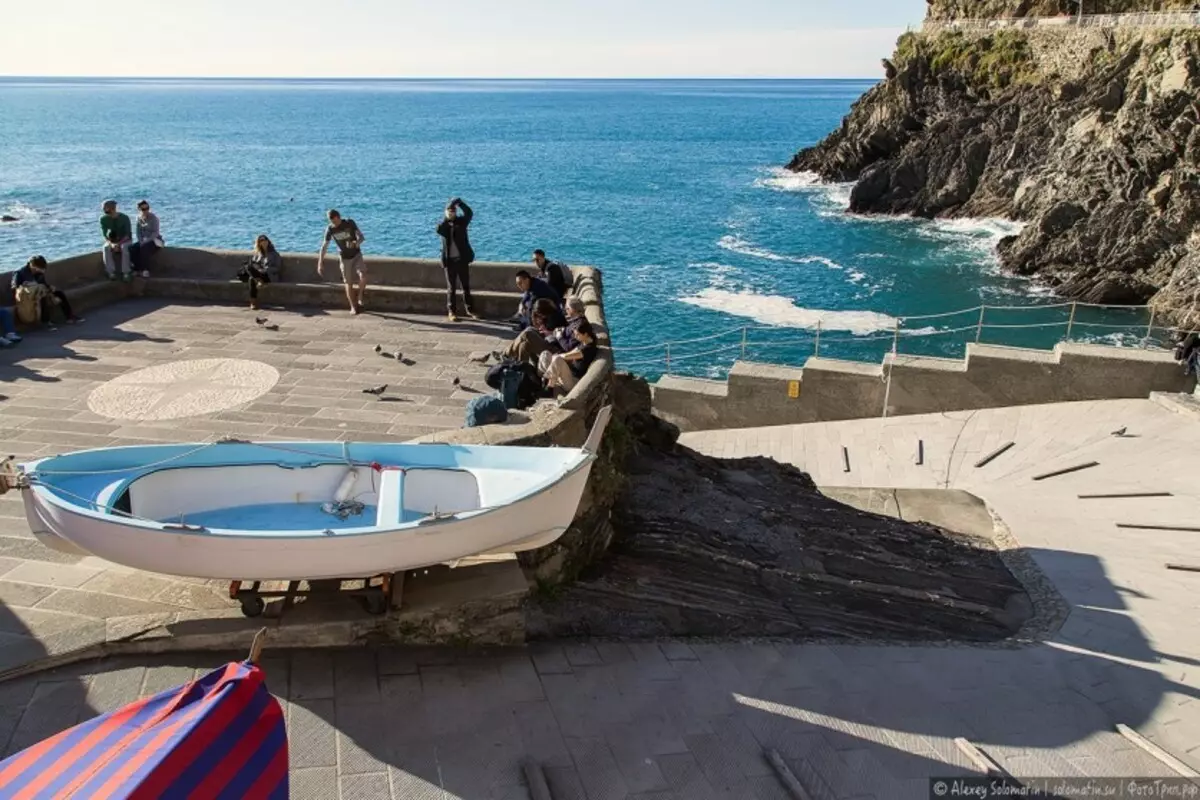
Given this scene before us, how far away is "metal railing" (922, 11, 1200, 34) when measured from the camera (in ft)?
144

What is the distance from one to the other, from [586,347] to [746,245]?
135ft

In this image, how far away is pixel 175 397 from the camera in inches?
390

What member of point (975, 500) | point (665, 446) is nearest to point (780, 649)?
point (665, 446)

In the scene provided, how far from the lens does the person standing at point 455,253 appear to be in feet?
40.3

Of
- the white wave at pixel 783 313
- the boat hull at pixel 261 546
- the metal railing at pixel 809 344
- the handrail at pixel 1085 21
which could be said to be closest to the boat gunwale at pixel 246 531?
the boat hull at pixel 261 546

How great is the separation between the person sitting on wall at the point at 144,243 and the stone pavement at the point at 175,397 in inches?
32.6

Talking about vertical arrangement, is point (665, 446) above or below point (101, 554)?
below

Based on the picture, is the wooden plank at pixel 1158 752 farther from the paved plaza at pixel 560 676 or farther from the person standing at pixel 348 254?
the person standing at pixel 348 254

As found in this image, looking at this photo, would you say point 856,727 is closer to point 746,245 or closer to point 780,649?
point 780,649

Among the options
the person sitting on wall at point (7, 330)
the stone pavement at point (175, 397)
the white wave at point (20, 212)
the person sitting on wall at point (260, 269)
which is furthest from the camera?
the white wave at point (20, 212)

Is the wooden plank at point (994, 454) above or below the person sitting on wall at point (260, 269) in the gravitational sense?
below

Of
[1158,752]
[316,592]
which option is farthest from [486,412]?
[1158,752]

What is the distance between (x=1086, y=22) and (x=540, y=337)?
56.0 m

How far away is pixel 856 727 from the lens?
265 inches
